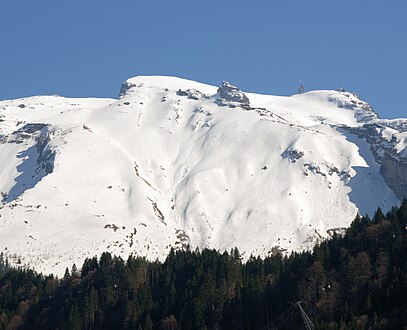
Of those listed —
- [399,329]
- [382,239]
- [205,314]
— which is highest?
[382,239]

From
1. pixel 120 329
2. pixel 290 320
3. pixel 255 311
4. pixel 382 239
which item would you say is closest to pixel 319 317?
pixel 290 320

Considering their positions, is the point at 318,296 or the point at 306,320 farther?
the point at 318,296

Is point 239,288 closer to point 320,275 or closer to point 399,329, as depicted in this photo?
point 320,275

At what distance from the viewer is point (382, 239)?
630ft

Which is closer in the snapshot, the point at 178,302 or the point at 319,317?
the point at 319,317

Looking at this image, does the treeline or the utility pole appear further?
the treeline

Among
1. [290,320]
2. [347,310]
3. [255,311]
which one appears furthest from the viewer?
[255,311]

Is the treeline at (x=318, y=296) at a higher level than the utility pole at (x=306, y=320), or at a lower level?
higher

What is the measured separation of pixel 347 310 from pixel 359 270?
20886 millimetres

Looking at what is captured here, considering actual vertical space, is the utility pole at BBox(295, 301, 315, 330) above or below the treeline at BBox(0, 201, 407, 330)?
below

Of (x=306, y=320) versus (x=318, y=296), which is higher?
(x=318, y=296)

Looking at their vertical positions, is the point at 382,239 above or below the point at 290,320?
above

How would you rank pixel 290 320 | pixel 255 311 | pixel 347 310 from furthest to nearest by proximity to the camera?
pixel 255 311 → pixel 290 320 → pixel 347 310

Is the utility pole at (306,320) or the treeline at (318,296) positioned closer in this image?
the utility pole at (306,320)
